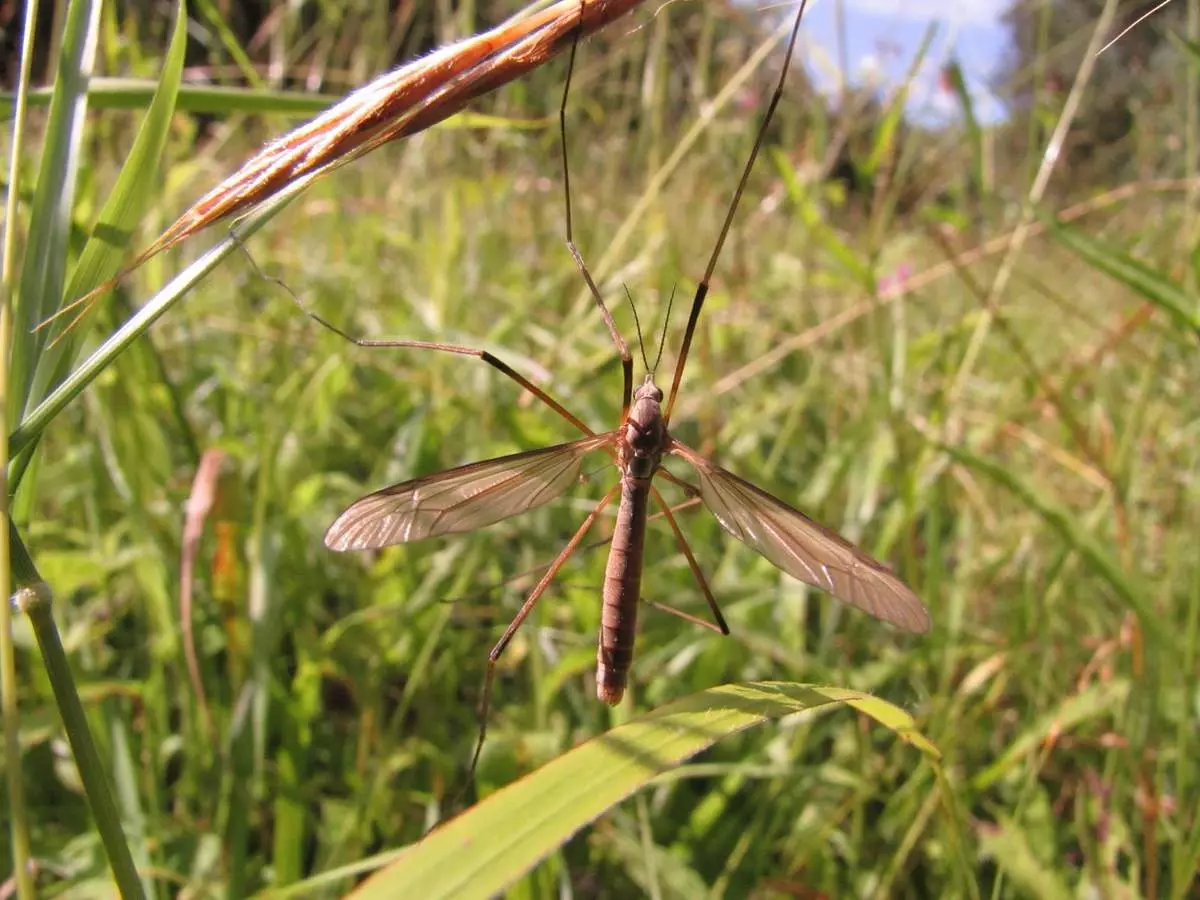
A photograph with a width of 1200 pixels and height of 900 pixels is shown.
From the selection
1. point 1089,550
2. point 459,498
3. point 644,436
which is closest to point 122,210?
point 459,498

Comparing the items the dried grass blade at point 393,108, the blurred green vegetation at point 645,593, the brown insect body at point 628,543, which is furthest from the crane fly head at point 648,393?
the dried grass blade at point 393,108

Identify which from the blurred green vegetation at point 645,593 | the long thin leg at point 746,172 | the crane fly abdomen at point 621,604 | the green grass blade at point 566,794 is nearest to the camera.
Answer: the green grass blade at point 566,794

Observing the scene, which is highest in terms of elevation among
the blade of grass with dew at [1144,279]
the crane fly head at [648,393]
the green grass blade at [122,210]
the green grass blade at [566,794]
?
the blade of grass with dew at [1144,279]

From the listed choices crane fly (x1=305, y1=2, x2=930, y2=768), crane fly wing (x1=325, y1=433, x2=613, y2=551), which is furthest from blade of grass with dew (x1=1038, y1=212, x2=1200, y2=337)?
crane fly wing (x1=325, y1=433, x2=613, y2=551)

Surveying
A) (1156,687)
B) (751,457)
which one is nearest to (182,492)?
(751,457)

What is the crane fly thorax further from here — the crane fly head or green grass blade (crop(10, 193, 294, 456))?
green grass blade (crop(10, 193, 294, 456))

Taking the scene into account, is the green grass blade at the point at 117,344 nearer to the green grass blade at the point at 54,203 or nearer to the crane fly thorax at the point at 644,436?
the green grass blade at the point at 54,203
